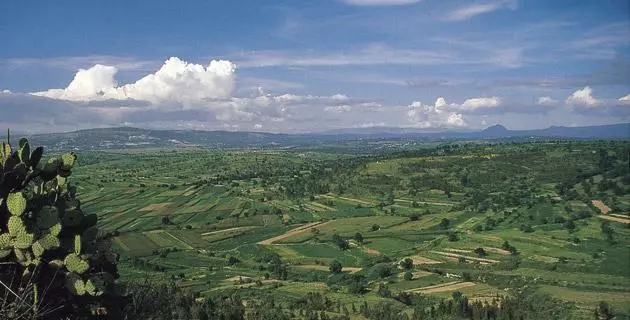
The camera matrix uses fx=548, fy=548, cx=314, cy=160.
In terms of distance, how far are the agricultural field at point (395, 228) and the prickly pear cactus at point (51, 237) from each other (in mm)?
41925

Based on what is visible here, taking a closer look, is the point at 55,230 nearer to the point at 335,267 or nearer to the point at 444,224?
the point at 335,267

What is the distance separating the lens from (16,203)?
14.5 metres

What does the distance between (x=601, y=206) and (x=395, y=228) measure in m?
35.6

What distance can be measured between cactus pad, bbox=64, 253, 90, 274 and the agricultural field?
4369 centimetres

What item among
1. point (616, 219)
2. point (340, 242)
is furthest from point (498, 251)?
point (340, 242)

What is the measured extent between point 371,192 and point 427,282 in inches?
2574

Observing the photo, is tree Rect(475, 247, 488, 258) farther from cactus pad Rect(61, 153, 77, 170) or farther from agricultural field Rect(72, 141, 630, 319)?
cactus pad Rect(61, 153, 77, 170)

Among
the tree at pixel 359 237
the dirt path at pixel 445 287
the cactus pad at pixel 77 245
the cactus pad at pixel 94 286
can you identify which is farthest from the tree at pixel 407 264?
the cactus pad at pixel 77 245

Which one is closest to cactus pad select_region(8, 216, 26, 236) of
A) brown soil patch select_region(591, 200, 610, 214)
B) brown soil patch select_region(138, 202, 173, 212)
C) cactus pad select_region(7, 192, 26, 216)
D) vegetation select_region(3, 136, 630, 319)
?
cactus pad select_region(7, 192, 26, 216)

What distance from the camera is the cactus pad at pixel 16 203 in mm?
14414

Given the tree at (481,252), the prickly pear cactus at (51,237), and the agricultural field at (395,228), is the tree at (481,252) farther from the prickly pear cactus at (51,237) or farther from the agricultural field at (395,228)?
the prickly pear cactus at (51,237)

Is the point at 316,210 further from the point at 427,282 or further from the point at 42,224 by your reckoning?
the point at 42,224

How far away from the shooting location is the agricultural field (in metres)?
65.1

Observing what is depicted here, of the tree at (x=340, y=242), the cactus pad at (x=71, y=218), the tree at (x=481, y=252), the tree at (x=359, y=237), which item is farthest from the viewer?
the tree at (x=359, y=237)
